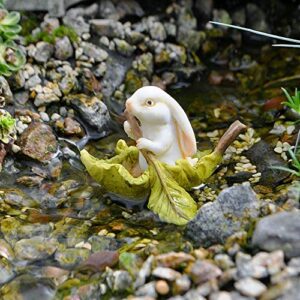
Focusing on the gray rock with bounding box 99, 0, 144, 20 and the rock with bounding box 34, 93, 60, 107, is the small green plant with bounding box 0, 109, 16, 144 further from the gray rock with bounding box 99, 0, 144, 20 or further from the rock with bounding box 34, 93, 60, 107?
the gray rock with bounding box 99, 0, 144, 20

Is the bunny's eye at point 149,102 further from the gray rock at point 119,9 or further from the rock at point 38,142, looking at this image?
the gray rock at point 119,9

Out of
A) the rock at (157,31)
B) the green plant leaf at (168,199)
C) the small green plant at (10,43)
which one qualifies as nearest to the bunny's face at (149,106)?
the green plant leaf at (168,199)

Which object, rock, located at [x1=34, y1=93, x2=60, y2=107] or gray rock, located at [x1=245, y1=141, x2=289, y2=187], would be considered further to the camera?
rock, located at [x1=34, y1=93, x2=60, y2=107]

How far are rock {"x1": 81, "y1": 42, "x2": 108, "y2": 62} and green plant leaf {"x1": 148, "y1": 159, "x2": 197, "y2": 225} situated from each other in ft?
3.00

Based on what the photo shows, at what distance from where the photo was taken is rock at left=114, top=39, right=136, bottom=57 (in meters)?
3.10

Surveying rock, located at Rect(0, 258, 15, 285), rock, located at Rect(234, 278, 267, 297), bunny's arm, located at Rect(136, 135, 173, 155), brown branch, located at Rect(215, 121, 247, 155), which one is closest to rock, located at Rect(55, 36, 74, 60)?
bunny's arm, located at Rect(136, 135, 173, 155)

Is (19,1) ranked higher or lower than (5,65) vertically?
higher

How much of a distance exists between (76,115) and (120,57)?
472 mm

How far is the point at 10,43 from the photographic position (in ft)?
8.83

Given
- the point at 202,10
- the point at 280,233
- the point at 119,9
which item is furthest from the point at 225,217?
the point at 202,10

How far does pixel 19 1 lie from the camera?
3004mm

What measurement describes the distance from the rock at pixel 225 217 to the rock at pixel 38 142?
785mm

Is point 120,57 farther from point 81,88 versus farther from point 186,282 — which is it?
point 186,282

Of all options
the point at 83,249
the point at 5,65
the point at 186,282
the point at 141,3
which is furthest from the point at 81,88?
the point at 186,282
